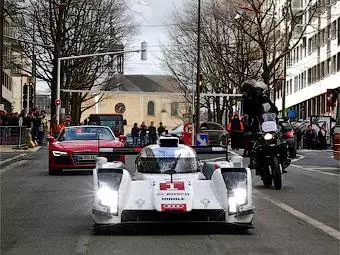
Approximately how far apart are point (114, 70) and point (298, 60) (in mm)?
26365

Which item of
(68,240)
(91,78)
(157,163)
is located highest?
(91,78)

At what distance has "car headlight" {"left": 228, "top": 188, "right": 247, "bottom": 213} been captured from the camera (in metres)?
10.1

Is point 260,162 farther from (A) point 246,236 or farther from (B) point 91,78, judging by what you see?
(B) point 91,78

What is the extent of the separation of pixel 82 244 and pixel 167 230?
1.48 metres

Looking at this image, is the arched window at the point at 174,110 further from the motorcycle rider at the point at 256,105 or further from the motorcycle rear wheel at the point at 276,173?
the motorcycle rear wheel at the point at 276,173

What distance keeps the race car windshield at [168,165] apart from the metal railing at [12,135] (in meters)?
28.7

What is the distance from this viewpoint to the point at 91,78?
64312 mm

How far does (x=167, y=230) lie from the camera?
1054 centimetres

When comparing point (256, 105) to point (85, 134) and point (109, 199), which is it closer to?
point (85, 134)

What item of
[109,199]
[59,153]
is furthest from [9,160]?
[109,199]

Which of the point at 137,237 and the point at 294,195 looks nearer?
the point at 137,237

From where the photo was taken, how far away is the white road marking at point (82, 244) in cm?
892

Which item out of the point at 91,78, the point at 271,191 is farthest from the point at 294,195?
the point at 91,78

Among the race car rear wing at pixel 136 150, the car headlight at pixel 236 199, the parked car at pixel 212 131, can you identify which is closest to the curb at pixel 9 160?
the parked car at pixel 212 131
